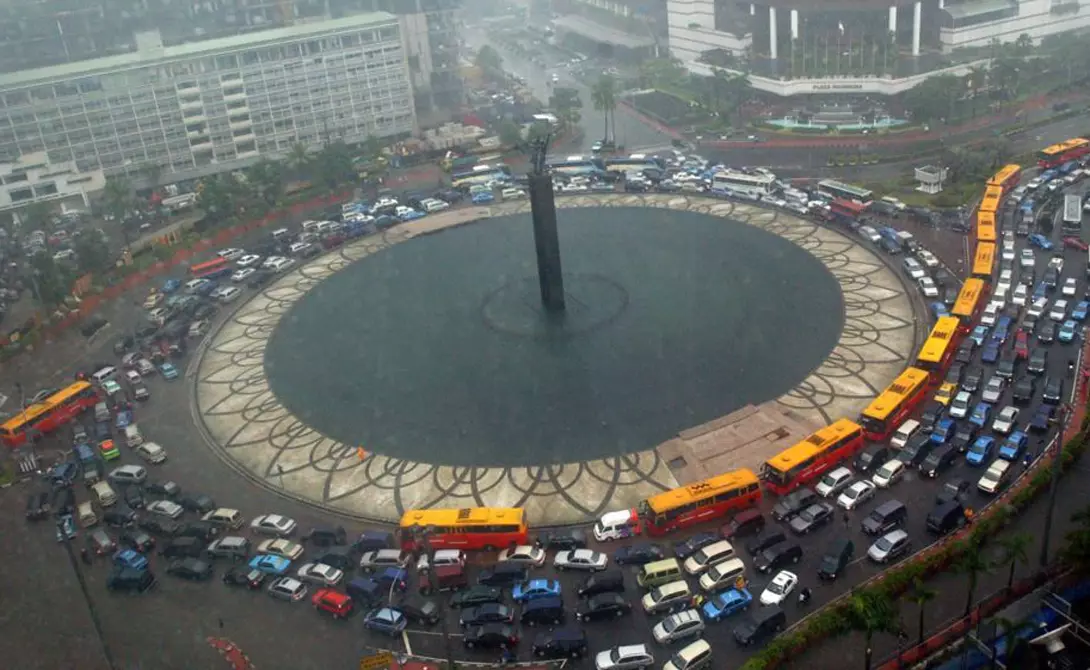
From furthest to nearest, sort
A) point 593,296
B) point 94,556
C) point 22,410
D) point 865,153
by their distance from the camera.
Answer: point 865,153, point 593,296, point 22,410, point 94,556

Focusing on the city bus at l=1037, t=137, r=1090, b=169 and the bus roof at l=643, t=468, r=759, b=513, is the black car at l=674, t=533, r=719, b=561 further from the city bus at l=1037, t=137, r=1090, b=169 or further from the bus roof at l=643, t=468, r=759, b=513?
the city bus at l=1037, t=137, r=1090, b=169

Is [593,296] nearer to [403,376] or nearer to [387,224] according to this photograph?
[403,376]

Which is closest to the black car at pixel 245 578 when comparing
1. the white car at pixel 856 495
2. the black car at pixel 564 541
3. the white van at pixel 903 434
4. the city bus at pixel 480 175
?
the black car at pixel 564 541

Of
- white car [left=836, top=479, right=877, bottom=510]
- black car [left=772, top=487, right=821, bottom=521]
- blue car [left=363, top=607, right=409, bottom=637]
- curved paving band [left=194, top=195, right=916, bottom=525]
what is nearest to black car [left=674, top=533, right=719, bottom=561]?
black car [left=772, top=487, right=821, bottom=521]

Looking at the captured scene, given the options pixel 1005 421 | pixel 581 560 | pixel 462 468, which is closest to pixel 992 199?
pixel 1005 421

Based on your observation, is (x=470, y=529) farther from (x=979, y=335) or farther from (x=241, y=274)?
(x=241, y=274)

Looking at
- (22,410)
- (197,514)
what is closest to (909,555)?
(197,514)

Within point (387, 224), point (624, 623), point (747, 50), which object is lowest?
Result: point (624, 623)

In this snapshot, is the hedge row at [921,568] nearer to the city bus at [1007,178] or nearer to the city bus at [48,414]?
the city bus at [1007,178]
